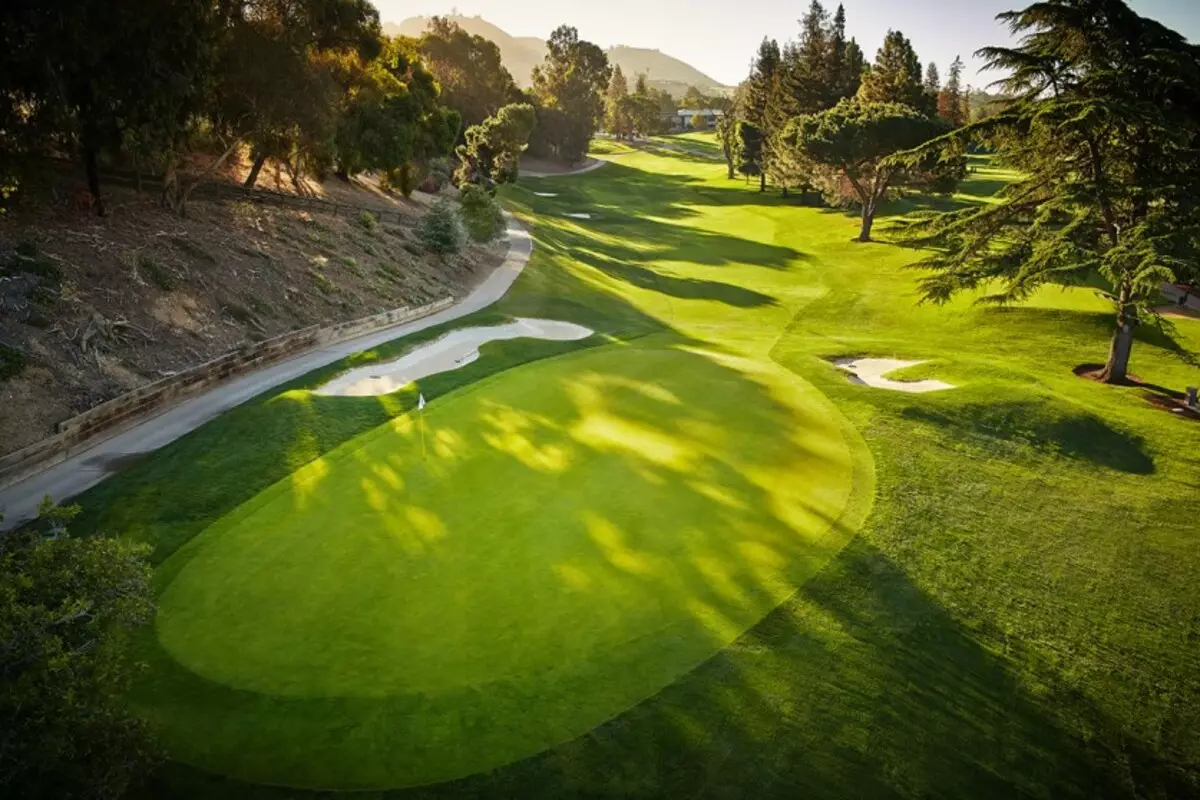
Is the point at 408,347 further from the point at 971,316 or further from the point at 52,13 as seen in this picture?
the point at 971,316

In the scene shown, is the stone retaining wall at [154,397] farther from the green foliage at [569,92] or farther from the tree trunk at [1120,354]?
the green foliage at [569,92]

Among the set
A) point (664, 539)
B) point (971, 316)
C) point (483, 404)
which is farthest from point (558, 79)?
point (664, 539)

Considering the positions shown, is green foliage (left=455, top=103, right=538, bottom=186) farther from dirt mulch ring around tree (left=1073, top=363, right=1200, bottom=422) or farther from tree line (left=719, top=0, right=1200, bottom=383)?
dirt mulch ring around tree (left=1073, top=363, right=1200, bottom=422)

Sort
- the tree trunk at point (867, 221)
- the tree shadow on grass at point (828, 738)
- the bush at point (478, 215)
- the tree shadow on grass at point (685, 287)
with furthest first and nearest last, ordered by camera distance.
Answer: the tree trunk at point (867, 221) < the bush at point (478, 215) < the tree shadow on grass at point (685, 287) < the tree shadow on grass at point (828, 738)

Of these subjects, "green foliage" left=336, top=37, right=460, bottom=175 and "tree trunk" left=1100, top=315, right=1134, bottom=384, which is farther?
"green foliage" left=336, top=37, right=460, bottom=175

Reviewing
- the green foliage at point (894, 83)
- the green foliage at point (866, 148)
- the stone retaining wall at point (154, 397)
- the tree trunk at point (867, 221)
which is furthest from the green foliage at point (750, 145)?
the stone retaining wall at point (154, 397)

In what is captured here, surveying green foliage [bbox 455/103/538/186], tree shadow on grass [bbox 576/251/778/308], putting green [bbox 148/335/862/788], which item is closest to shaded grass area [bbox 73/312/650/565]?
putting green [bbox 148/335/862/788]
